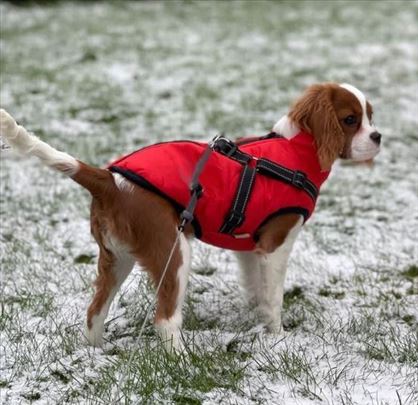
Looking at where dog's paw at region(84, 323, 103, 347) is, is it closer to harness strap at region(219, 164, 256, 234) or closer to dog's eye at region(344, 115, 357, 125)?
harness strap at region(219, 164, 256, 234)

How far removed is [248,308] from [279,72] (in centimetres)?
761

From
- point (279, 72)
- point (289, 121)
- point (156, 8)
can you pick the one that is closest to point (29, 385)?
point (289, 121)

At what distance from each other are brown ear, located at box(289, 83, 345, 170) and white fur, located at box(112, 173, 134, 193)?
112cm

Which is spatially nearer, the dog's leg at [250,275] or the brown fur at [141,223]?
the brown fur at [141,223]

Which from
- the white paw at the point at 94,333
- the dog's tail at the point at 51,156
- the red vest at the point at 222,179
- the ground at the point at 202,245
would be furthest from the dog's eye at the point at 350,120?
the white paw at the point at 94,333

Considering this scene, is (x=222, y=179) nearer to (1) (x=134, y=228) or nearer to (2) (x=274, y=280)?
(1) (x=134, y=228)

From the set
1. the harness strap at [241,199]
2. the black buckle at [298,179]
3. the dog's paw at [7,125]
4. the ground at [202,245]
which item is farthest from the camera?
the black buckle at [298,179]

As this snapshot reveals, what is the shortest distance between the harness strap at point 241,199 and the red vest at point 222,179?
24mm

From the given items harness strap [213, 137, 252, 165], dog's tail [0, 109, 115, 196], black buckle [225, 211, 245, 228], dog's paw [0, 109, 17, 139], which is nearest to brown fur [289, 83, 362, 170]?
harness strap [213, 137, 252, 165]

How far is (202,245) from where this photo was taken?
5.57m

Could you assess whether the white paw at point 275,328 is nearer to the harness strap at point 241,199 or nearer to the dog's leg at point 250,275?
the dog's leg at point 250,275

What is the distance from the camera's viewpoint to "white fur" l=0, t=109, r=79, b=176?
326 cm

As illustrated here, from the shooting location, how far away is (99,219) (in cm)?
369

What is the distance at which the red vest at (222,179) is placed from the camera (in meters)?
3.68
